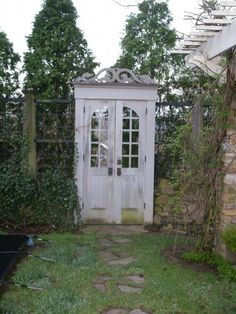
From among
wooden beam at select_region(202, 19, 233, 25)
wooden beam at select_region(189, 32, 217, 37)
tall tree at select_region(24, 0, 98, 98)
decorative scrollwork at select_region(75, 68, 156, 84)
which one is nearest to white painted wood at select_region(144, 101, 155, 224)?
decorative scrollwork at select_region(75, 68, 156, 84)

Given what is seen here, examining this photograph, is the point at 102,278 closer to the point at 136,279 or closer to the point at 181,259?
the point at 136,279

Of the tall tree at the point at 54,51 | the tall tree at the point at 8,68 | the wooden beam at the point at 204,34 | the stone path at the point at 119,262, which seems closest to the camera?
the stone path at the point at 119,262

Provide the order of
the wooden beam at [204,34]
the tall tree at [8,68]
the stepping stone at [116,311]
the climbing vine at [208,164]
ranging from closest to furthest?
1. the stepping stone at [116,311]
2. the wooden beam at [204,34]
3. the climbing vine at [208,164]
4. the tall tree at [8,68]

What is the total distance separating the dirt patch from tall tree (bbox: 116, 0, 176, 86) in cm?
452

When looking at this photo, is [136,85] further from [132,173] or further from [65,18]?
[65,18]

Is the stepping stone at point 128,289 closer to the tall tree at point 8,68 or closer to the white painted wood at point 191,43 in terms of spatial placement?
the white painted wood at point 191,43

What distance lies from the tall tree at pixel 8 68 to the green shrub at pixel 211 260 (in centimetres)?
392

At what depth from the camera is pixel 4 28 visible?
730 centimetres

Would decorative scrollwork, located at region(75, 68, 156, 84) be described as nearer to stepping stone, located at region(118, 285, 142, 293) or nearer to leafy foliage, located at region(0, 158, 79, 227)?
leafy foliage, located at region(0, 158, 79, 227)

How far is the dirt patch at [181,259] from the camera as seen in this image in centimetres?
451

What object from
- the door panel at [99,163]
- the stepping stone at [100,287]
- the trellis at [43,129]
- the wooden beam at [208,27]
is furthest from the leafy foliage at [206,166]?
the trellis at [43,129]

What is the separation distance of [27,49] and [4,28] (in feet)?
1.96

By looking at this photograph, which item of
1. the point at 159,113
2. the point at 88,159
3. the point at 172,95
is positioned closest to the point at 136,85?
the point at 159,113

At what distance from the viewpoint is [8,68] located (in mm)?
7156
